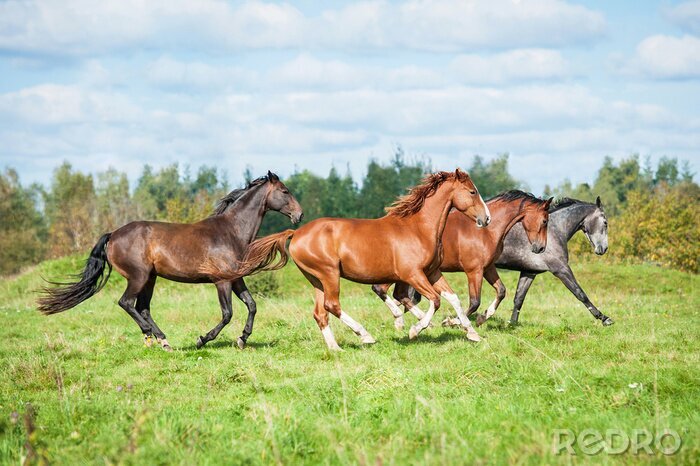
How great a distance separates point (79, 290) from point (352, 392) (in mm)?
5306

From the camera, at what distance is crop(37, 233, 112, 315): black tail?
10641 mm

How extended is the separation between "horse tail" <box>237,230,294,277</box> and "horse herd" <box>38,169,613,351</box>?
0.01 meters

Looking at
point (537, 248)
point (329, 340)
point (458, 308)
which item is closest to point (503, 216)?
point (537, 248)

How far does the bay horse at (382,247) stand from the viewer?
9.80m

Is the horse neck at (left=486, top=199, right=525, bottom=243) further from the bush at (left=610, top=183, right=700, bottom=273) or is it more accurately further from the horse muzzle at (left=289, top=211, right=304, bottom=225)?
the bush at (left=610, top=183, right=700, bottom=273)

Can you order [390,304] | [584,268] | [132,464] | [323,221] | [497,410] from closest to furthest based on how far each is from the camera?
[132,464]
[497,410]
[323,221]
[390,304]
[584,268]

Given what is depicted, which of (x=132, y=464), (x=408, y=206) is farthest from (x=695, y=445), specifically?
(x=408, y=206)

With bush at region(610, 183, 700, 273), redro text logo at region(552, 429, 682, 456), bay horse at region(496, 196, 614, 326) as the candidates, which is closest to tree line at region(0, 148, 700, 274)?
bush at region(610, 183, 700, 273)

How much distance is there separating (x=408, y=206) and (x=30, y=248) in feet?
169

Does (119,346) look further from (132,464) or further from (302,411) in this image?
(132,464)

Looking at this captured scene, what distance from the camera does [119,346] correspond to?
10.6m

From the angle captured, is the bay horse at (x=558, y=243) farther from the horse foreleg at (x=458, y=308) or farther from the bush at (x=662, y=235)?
the bush at (x=662, y=235)

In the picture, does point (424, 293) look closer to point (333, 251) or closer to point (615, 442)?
point (333, 251)

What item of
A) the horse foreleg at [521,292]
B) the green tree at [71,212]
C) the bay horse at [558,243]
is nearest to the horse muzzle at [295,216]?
the bay horse at [558,243]
